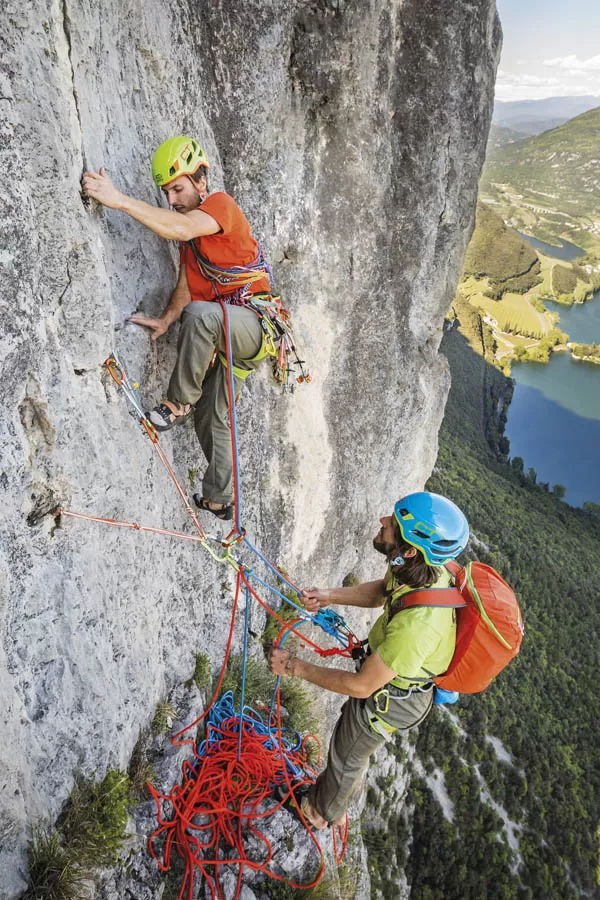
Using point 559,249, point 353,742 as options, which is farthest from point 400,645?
point 559,249

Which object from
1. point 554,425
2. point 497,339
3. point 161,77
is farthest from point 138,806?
point 497,339

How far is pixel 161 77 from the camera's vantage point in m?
4.06

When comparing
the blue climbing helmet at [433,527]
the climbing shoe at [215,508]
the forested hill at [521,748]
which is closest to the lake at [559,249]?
the forested hill at [521,748]

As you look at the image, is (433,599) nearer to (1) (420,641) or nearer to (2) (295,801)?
(1) (420,641)

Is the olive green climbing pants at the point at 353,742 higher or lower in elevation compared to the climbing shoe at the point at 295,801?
higher

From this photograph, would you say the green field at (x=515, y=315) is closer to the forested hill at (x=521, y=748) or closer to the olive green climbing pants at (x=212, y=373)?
the forested hill at (x=521, y=748)

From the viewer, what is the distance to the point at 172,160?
3312 mm

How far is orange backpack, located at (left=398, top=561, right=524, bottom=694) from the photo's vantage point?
10.8ft

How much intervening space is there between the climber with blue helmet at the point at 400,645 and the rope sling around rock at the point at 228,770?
1.13ft

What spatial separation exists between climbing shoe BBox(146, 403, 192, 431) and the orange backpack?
1.91 metres

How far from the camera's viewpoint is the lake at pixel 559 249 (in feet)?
543

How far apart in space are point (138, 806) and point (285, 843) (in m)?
1.35

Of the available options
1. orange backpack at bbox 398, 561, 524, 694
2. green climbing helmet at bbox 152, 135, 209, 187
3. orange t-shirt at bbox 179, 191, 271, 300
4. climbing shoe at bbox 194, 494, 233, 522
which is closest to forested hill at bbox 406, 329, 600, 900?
climbing shoe at bbox 194, 494, 233, 522

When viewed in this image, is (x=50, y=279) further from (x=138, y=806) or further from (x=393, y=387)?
(x=393, y=387)
